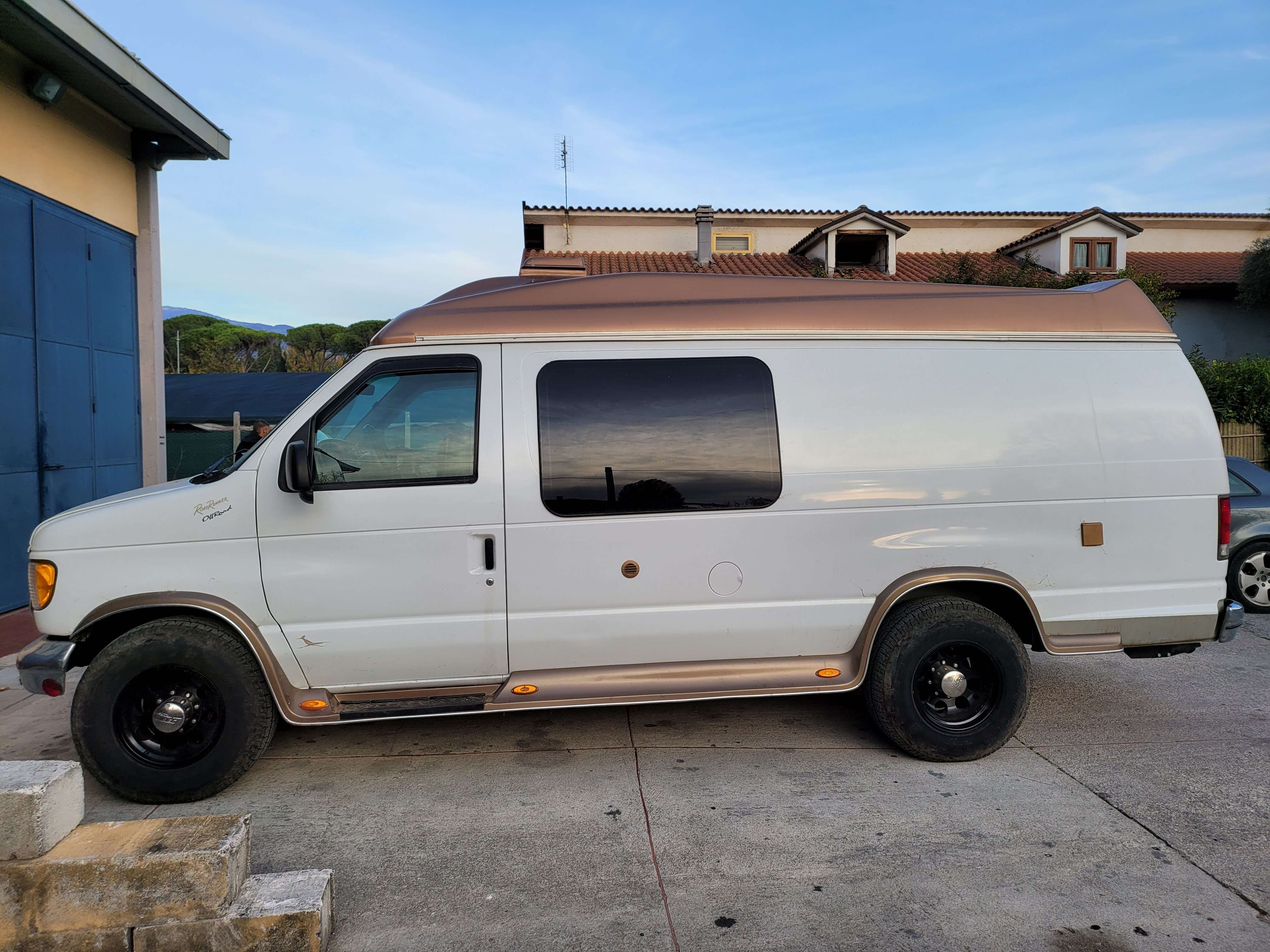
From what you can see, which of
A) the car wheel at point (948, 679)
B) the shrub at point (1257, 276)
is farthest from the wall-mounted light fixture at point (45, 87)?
the shrub at point (1257, 276)

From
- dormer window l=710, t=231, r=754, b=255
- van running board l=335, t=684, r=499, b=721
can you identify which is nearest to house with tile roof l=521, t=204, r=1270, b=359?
dormer window l=710, t=231, r=754, b=255

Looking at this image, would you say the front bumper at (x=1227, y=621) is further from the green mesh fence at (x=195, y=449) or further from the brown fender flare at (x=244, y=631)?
the green mesh fence at (x=195, y=449)

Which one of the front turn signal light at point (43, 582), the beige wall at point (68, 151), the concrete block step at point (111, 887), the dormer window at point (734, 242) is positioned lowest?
the concrete block step at point (111, 887)

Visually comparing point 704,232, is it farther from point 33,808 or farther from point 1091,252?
point 33,808

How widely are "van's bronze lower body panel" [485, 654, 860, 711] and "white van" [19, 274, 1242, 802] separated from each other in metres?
Answer: 0.01

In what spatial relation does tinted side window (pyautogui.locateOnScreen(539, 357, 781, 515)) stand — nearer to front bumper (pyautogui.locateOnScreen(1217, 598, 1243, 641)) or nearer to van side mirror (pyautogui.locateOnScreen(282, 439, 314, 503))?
van side mirror (pyautogui.locateOnScreen(282, 439, 314, 503))

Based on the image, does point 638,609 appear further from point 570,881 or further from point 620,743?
point 570,881

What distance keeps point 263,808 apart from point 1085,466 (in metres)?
4.44

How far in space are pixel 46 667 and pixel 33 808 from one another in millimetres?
1373

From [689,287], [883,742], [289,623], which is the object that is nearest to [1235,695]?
[883,742]

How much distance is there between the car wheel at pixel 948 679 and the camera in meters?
4.30

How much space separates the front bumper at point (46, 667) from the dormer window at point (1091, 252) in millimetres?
25975

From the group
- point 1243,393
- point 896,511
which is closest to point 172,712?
point 896,511

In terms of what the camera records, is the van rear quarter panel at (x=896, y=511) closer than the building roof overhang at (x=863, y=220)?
Yes
